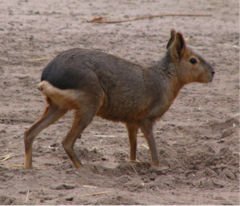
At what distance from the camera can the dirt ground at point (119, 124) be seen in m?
4.32

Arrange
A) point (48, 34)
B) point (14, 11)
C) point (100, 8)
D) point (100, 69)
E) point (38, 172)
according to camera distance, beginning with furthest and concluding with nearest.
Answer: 1. point (100, 8)
2. point (14, 11)
3. point (48, 34)
4. point (100, 69)
5. point (38, 172)

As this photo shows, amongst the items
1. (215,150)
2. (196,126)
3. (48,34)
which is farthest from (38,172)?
(48,34)

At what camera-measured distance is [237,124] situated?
641 cm

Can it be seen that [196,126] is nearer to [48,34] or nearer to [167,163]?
[167,163]

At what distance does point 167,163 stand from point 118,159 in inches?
20.6

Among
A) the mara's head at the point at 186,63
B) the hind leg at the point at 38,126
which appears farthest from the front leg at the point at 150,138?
the hind leg at the point at 38,126

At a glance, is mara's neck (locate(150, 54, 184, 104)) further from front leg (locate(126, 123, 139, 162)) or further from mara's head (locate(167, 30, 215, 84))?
front leg (locate(126, 123, 139, 162))

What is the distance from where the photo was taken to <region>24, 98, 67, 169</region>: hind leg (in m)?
4.85

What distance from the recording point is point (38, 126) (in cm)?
490

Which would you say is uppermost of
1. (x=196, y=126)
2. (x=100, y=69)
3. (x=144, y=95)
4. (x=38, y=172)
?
(x=100, y=69)

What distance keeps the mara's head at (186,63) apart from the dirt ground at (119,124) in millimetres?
374

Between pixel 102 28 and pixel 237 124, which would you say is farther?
pixel 102 28

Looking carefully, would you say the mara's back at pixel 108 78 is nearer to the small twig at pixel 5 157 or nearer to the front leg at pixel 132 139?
the front leg at pixel 132 139

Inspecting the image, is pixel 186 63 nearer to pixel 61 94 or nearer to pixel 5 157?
pixel 61 94
